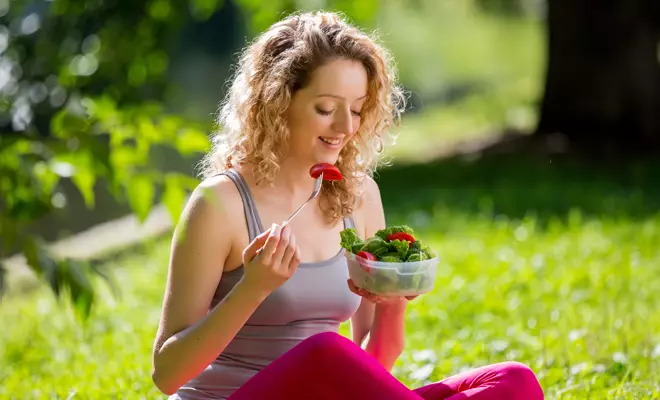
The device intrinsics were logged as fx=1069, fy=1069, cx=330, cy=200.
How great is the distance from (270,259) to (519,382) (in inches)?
28.3

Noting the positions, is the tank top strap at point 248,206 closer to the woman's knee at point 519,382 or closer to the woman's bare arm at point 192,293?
the woman's bare arm at point 192,293

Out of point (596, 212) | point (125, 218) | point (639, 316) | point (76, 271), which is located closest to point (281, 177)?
point (76, 271)

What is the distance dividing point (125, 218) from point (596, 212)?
383 centimetres

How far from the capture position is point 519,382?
8.23ft

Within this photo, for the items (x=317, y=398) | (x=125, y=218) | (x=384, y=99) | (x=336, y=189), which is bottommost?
(x=125, y=218)

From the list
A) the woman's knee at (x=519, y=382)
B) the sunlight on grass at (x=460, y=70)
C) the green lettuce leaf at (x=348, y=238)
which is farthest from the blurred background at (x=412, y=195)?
the woman's knee at (x=519, y=382)

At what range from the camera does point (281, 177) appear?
105 inches

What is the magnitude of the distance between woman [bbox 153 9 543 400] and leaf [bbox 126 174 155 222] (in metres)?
0.52

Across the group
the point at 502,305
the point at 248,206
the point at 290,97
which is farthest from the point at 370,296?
the point at 502,305

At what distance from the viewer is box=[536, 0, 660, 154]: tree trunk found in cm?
973

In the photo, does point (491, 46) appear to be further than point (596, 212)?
Yes

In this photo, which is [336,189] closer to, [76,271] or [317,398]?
A: [317,398]

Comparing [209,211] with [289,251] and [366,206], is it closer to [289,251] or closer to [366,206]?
[289,251]

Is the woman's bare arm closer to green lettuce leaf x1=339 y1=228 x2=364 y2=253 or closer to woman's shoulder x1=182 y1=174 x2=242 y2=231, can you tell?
woman's shoulder x1=182 y1=174 x2=242 y2=231
